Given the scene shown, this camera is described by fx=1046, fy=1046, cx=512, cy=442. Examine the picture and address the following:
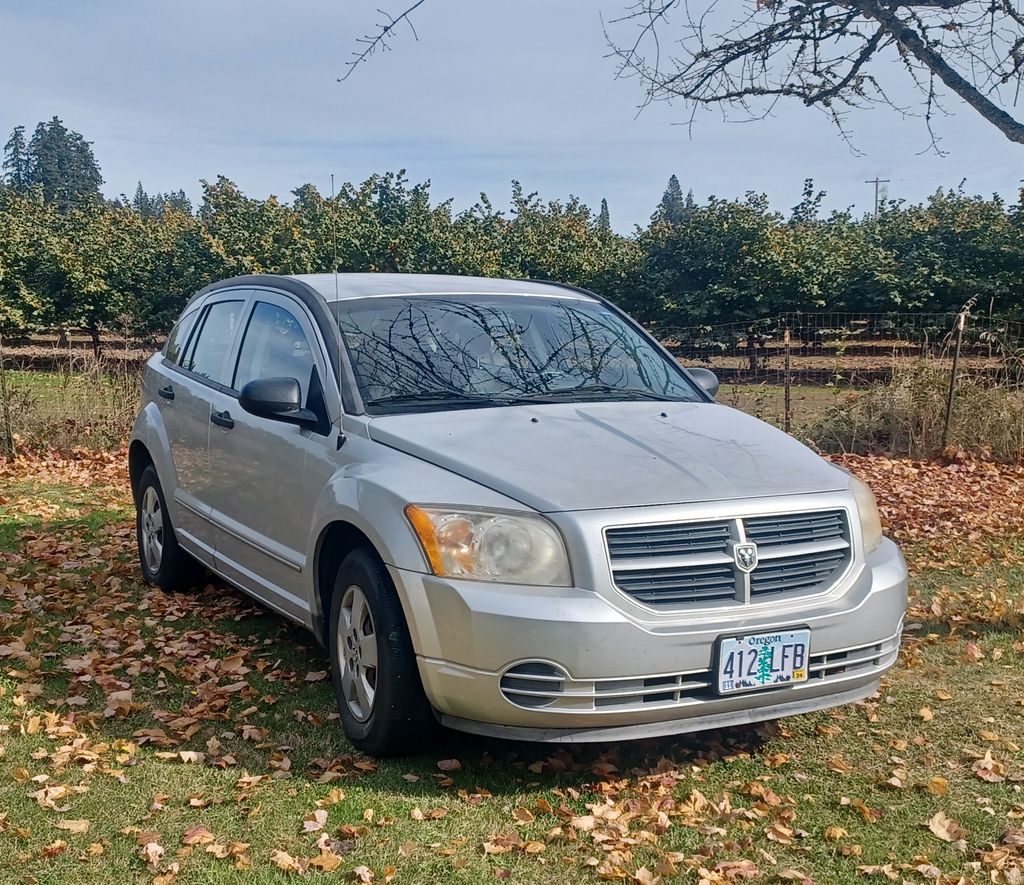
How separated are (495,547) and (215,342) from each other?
10.0 ft

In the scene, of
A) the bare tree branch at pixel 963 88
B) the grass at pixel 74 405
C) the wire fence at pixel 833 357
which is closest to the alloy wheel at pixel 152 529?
the bare tree branch at pixel 963 88

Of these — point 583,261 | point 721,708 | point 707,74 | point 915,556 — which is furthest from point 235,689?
point 583,261

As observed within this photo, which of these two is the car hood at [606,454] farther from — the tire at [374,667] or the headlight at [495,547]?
the tire at [374,667]

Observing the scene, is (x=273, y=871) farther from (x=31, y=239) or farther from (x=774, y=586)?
(x=31, y=239)

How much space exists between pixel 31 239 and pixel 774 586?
99.1 ft

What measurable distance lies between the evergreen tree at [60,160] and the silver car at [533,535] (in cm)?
12006

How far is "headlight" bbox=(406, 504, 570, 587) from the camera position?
342cm

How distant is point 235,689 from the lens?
479 centimetres

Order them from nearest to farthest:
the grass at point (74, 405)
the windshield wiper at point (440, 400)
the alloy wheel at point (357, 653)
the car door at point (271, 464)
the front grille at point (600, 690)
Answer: the front grille at point (600, 690), the alloy wheel at point (357, 653), the windshield wiper at point (440, 400), the car door at point (271, 464), the grass at point (74, 405)

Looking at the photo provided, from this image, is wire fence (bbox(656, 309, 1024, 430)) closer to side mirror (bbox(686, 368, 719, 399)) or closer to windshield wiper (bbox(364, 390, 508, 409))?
side mirror (bbox(686, 368, 719, 399))

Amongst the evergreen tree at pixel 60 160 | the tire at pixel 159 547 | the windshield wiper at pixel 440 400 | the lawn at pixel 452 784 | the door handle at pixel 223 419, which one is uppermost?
the evergreen tree at pixel 60 160

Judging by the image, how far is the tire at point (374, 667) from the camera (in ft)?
12.0

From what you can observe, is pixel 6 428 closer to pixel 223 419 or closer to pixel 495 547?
pixel 223 419

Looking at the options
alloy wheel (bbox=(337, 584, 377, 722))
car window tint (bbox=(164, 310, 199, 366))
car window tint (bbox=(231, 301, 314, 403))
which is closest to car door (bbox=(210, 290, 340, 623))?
car window tint (bbox=(231, 301, 314, 403))
